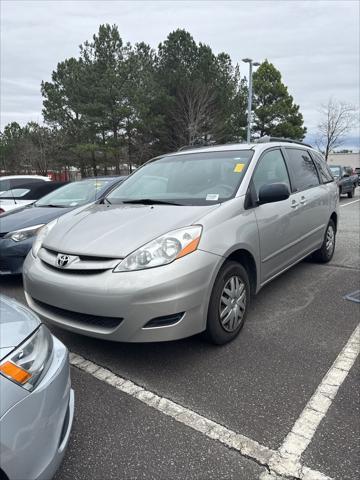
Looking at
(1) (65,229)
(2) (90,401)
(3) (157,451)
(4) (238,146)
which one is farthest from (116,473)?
(4) (238,146)

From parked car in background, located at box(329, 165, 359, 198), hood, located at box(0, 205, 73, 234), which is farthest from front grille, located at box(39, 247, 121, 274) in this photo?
parked car in background, located at box(329, 165, 359, 198)

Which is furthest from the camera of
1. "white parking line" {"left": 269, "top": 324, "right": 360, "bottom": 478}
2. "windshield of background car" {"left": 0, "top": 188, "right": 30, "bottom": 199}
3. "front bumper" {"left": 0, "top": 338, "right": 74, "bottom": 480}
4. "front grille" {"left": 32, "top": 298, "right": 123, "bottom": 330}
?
"windshield of background car" {"left": 0, "top": 188, "right": 30, "bottom": 199}

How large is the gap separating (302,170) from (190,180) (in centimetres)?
172

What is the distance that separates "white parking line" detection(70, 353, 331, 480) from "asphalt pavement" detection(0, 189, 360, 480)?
0.03m

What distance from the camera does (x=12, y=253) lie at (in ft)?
14.4

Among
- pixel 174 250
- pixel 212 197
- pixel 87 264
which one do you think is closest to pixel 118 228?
pixel 87 264

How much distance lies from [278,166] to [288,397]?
2434mm

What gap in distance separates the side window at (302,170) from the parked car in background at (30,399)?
10.7 feet

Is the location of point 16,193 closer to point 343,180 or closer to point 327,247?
point 327,247

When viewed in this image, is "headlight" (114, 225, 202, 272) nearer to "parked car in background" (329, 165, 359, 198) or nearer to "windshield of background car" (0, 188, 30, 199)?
"windshield of background car" (0, 188, 30, 199)

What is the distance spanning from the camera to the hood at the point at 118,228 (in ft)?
8.43

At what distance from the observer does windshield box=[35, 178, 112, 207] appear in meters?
5.52

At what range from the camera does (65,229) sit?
307cm

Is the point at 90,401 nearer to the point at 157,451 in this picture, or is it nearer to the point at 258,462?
the point at 157,451
